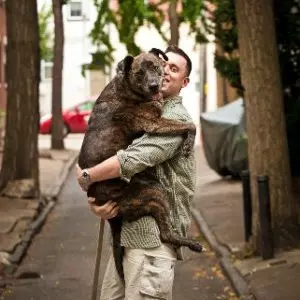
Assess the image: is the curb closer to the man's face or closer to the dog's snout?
the man's face

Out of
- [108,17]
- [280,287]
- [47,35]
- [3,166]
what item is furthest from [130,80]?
[47,35]

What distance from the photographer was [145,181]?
3.94 meters

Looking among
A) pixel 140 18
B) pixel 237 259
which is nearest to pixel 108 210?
pixel 237 259

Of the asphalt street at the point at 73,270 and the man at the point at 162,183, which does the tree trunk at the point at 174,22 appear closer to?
the asphalt street at the point at 73,270

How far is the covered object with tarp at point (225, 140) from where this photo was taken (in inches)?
682

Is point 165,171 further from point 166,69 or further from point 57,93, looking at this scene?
point 57,93

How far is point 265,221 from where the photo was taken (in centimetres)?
872

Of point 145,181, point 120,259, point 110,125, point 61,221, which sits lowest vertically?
point 61,221

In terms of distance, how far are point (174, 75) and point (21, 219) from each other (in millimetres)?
8963

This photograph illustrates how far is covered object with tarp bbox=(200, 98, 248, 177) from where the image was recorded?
17328mm

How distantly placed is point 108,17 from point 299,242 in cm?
885

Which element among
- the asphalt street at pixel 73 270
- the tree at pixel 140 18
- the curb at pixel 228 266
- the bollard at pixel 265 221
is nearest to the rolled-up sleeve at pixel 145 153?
the curb at pixel 228 266

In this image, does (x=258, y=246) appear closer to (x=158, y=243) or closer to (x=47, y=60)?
(x=158, y=243)

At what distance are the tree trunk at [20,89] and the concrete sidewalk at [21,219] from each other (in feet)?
2.66
